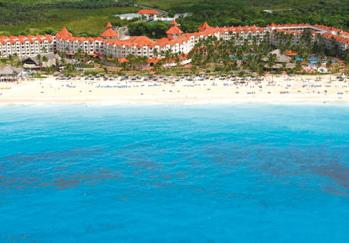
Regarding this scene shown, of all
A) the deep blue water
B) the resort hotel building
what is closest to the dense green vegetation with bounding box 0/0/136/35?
the resort hotel building

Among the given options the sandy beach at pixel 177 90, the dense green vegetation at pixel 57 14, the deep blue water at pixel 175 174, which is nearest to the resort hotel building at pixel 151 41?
the sandy beach at pixel 177 90

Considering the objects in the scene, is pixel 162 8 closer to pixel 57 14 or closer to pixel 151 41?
pixel 57 14

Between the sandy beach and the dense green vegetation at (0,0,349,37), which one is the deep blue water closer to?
the sandy beach

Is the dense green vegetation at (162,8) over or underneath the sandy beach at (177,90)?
over

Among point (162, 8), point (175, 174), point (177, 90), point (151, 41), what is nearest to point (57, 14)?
point (162, 8)

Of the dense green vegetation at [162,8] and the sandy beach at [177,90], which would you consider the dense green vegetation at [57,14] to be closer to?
the dense green vegetation at [162,8]
